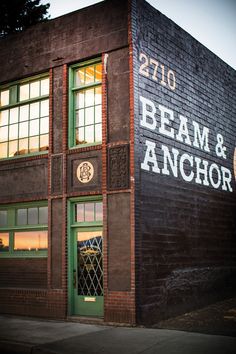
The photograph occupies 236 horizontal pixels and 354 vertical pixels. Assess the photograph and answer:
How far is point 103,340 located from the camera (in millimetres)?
8727

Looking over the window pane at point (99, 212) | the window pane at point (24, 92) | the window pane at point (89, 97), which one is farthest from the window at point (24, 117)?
the window pane at point (99, 212)

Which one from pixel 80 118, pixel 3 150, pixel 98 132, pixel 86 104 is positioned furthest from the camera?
pixel 3 150

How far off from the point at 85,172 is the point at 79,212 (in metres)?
1.04

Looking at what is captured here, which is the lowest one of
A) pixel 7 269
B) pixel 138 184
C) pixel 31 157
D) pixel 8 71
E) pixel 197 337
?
pixel 197 337

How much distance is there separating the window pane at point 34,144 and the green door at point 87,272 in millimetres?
2694

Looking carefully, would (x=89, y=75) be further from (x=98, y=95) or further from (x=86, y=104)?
(x=86, y=104)

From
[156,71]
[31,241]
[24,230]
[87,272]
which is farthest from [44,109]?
[87,272]

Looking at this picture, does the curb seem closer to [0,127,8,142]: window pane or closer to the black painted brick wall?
the black painted brick wall

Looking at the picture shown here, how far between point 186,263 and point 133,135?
4.01 m

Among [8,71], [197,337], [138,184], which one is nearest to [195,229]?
[138,184]

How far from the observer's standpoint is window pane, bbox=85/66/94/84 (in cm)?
1193

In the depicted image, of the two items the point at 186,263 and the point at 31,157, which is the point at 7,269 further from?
the point at 186,263

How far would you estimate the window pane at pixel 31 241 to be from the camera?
40.1 feet

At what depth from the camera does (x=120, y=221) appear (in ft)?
34.9
